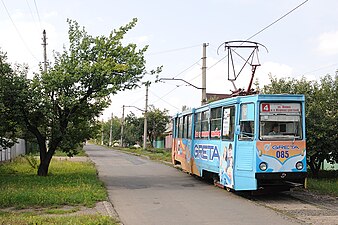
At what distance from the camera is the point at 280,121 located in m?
13.4

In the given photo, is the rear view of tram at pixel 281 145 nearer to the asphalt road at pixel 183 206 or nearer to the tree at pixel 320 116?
the asphalt road at pixel 183 206

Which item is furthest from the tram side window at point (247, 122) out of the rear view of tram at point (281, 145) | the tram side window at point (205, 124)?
the tram side window at point (205, 124)

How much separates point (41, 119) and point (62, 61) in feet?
8.67

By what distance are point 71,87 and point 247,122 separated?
832 cm

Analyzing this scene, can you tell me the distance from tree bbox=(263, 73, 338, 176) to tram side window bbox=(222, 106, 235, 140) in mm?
4811

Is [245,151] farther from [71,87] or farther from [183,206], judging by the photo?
[71,87]

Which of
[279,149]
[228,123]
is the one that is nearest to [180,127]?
[228,123]

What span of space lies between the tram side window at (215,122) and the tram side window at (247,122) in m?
1.89

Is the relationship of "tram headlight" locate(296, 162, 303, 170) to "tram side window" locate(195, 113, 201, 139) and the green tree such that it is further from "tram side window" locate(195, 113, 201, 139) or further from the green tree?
the green tree

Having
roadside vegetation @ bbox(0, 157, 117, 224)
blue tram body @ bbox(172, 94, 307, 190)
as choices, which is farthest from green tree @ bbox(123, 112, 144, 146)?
blue tram body @ bbox(172, 94, 307, 190)

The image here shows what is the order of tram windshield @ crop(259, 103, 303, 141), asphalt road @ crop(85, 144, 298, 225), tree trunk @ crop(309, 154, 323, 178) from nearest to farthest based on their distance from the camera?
asphalt road @ crop(85, 144, 298, 225) → tram windshield @ crop(259, 103, 303, 141) → tree trunk @ crop(309, 154, 323, 178)

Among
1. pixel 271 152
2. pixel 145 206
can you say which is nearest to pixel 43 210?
pixel 145 206

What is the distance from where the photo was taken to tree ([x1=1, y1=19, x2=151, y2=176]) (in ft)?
58.4

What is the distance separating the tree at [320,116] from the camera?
18000mm
